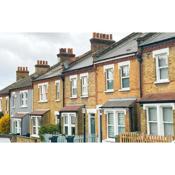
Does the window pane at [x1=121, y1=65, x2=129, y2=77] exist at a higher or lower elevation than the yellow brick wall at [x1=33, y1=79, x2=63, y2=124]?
higher

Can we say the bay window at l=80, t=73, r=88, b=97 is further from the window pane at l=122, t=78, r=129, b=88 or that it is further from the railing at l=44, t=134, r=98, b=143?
the window pane at l=122, t=78, r=129, b=88

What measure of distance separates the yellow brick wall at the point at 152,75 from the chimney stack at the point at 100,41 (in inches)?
150

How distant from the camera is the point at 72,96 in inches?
580

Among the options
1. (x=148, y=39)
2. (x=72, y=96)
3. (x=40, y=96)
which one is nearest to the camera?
(x=148, y=39)

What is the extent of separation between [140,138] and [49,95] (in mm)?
6562

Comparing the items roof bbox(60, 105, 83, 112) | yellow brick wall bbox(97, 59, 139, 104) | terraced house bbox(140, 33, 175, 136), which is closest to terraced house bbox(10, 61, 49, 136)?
roof bbox(60, 105, 83, 112)

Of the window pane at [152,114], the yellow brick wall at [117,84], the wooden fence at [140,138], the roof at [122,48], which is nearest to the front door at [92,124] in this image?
the yellow brick wall at [117,84]

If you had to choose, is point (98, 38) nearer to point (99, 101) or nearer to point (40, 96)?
point (99, 101)

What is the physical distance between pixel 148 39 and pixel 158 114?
2800 mm

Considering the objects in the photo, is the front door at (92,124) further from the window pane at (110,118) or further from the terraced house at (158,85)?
the terraced house at (158,85)

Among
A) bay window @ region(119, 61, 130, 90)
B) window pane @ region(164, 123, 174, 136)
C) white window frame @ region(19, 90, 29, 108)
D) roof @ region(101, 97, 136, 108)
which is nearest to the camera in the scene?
window pane @ region(164, 123, 174, 136)

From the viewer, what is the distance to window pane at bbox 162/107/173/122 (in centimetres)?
1017

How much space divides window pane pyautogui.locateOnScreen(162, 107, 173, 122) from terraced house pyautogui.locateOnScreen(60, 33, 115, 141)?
346 cm
